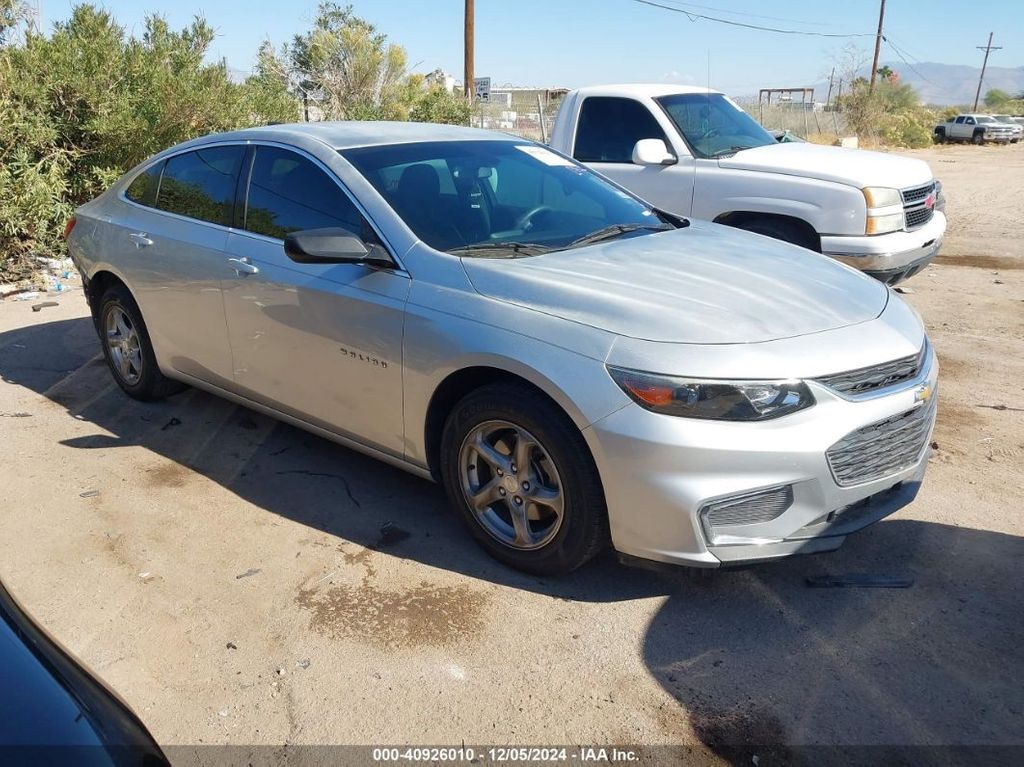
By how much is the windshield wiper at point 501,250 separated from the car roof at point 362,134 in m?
0.91

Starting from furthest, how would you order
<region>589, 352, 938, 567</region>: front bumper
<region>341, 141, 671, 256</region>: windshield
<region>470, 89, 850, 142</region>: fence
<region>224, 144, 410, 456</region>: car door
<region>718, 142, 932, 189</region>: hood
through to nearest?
<region>470, 89, 850, 142</region>: fence, <region>718, 142, 932, 189</region>: hood, <region>341, 141, 671, 256</region>: windshield, <region>224, 144, 410, 456</region>: car door, <region>589, 352, 938, 567</region>: front bumper

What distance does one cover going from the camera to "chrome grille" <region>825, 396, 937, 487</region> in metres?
3.22

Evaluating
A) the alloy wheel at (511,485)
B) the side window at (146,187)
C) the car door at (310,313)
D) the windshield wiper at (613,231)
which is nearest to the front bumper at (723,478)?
the alloy wheel at (511,485)

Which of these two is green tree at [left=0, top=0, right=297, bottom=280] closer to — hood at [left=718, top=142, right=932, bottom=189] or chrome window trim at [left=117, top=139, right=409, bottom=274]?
chrome window trim at [left=117, top=139, right=409, bottom=274]

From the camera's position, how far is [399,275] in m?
3.86

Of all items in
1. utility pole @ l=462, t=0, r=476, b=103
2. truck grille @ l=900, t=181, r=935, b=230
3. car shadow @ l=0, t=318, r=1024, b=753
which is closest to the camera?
car shadow @ l=0, t=318, r=1024, b=753

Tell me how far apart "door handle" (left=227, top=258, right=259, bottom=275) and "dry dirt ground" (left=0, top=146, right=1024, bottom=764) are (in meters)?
1.09

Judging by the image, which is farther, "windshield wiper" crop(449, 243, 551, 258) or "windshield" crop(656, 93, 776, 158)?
"windshield" crop(656, 93, 776, 158)

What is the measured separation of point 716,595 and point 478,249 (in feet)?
5.73

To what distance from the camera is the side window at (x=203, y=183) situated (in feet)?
15.8

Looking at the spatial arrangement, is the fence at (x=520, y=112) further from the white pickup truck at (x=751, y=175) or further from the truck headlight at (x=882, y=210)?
the truck headlight at (x=882, y=210)

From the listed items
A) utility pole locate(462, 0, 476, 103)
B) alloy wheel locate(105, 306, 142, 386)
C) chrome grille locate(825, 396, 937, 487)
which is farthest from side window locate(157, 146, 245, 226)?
utility pole locate(462, 0, 476, 103)

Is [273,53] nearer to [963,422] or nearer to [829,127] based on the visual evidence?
[963,422]

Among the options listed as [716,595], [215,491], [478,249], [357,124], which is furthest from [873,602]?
[357,124]
